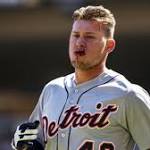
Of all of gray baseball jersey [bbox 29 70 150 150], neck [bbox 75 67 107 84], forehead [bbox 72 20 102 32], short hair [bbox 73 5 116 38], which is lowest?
gray baseball jersey [bbox 29 70 150 150]

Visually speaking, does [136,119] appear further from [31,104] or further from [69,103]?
[31,104]

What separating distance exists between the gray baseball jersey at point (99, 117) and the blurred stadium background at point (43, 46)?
1050 centimetres

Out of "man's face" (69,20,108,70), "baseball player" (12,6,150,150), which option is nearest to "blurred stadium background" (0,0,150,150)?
"baseball player" (12,6,150,150)

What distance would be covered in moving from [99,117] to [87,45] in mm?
334

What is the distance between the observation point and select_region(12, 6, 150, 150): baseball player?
3.38 metres

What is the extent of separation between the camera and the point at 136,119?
11.0 ft

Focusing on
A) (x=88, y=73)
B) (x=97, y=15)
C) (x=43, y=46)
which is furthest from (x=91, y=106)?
(x=43, y=46)

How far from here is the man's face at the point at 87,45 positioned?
3.46m

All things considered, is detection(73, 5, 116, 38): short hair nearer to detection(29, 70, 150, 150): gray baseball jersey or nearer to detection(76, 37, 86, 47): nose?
detection(76, 37, 86, 47): nose

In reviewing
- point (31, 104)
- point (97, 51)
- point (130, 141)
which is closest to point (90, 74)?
point (97, 51)

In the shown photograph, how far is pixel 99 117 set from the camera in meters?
3.42

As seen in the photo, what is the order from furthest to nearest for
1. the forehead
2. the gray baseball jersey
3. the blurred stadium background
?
the blurred stadium background
the forehead
the gray baseball jersey

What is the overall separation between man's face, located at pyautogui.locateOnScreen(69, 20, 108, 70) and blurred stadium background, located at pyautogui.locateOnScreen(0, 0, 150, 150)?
10.6 m

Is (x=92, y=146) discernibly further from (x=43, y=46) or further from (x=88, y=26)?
(x=43, y=46)
